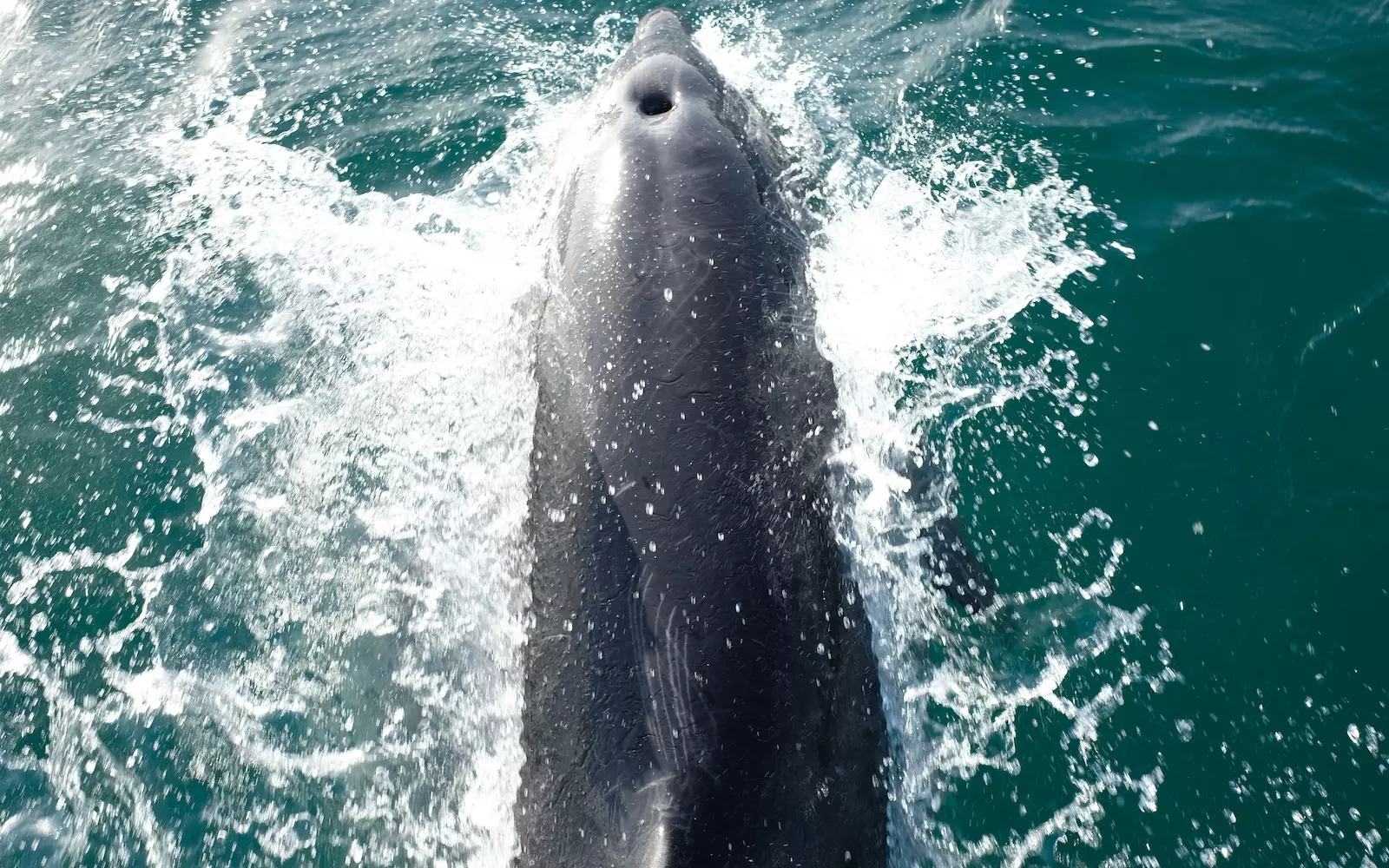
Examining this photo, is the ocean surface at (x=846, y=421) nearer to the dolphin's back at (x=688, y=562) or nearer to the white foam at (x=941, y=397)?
the white foam at (x=941, y=397)

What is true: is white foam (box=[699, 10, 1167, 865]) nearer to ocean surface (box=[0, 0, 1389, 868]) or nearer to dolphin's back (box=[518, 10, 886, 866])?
ocean surface (box=[0, 0, 1389, 868])

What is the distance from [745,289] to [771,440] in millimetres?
1043

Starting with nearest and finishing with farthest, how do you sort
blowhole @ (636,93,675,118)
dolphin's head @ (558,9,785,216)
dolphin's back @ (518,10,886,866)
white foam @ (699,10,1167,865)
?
dolphin's back @ (518,10,886,866), white foam @ (699,10,1167,865), dolphin's head @ (558,9,785,216), blowhole @ (636,93,675,118)

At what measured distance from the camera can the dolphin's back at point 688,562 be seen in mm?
4340

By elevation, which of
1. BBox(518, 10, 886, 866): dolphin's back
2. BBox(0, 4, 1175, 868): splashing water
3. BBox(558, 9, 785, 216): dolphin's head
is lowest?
BBox(0, 4, 1175, 868): splashing water

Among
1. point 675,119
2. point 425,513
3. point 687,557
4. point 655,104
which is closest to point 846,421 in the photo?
point 687,557

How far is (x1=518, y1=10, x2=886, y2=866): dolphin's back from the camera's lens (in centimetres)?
434

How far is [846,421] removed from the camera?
6285mm

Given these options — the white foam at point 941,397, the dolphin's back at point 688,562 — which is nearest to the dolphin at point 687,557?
the dolphin's back at point 688,562

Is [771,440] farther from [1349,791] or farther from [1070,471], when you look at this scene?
[1349,791]

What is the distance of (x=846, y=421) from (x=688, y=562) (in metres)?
1.93

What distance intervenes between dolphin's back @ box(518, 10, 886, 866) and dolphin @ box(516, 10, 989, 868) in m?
0.01

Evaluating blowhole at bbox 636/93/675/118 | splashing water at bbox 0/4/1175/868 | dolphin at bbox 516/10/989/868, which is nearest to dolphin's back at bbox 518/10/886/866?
dolphin at bbox 516/10/989/868

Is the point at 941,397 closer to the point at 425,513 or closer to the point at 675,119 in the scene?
the point at 675,119
